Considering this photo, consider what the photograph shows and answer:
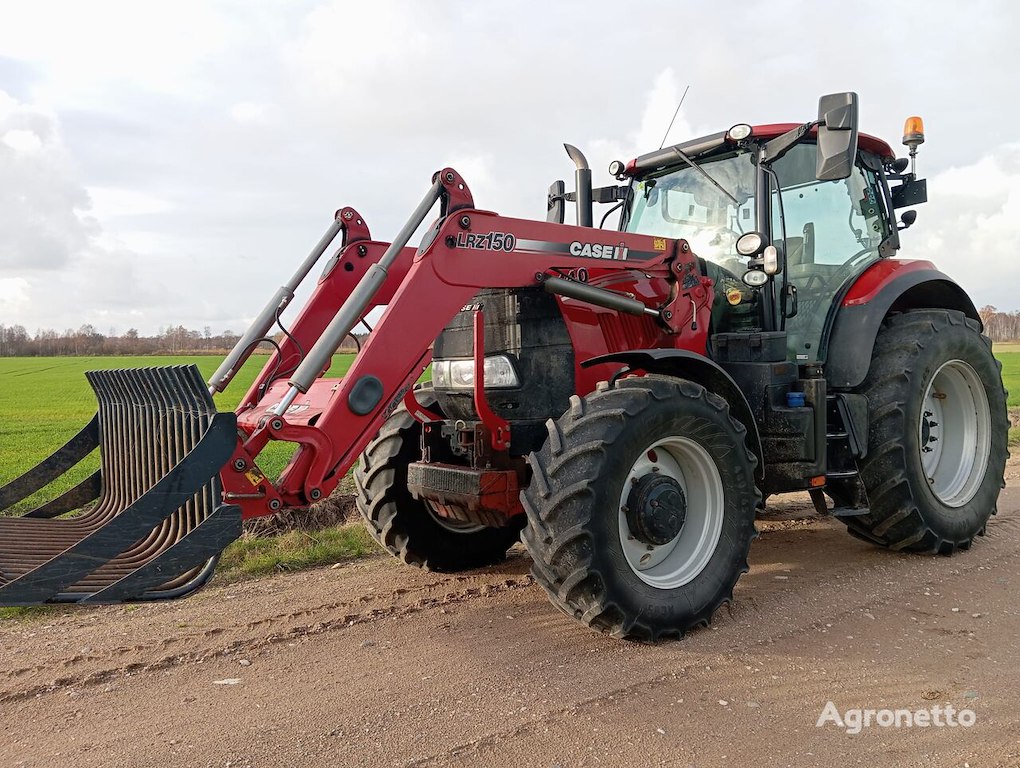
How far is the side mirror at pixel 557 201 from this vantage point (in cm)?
624

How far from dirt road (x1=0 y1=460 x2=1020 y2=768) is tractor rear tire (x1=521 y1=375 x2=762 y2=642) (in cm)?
23

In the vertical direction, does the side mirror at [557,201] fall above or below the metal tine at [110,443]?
above

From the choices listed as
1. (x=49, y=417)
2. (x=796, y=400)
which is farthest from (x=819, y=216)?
(x=49, y=417)

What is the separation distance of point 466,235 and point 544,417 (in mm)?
1117

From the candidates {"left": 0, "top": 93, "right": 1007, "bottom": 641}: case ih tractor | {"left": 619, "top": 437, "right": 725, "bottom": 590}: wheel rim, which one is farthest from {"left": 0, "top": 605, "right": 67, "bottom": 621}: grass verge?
{"left": 619, "top": 437, "right": 725, "bottom": 590}: wheel rim

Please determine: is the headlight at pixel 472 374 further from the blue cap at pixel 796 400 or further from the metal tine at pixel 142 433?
the blue cap at pixel 796 400

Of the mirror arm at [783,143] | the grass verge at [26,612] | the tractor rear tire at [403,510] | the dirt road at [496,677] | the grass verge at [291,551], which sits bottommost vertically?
the dirt road at [496,677]

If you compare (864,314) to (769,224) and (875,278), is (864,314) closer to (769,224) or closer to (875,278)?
(875,278)

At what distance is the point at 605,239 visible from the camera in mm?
4621

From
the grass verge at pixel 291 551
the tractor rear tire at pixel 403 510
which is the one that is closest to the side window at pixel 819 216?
the tractor rear tire at pixel 403 510

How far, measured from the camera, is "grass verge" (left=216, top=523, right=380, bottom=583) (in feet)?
17.7

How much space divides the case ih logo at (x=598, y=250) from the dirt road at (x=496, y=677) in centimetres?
195

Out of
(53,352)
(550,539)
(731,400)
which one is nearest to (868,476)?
(731,400)

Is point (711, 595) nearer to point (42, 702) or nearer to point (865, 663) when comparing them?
point (865, 663)
